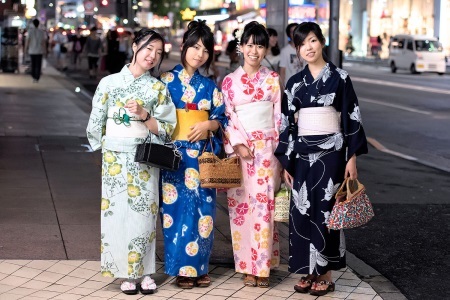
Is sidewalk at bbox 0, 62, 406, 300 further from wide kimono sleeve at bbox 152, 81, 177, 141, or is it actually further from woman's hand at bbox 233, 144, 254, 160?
wide kimono sleeve at bbox 152, 81, 177, 141

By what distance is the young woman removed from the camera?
6453 millimetres

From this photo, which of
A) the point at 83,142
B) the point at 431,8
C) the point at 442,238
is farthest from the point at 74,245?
the point at 431,8

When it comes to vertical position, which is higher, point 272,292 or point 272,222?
point 272,222

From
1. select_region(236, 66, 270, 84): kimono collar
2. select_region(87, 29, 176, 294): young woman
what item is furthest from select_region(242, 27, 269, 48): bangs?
select_region(87, 29, 176, 294): young woman

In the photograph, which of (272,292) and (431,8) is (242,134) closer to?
(272,292)

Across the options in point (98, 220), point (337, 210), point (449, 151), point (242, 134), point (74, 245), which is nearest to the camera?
point (337, 210)

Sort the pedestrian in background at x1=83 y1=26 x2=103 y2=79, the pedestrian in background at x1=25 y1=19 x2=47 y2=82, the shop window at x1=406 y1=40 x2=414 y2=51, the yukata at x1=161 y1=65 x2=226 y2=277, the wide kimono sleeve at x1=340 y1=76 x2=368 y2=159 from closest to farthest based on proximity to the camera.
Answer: the wide kimono sleeve at x1=340 y1=76 x2=368 y2=159
the yukata at x1=161 y1=65 x2=226 y2=277
the pedestrian in background at x1=25 y1=19 x2=47 y2=82
the pedestrian in background at x1=83 y1=26 x2=103 y2=79
the shop window at x1=406 y1=40 x2=414 y2=51

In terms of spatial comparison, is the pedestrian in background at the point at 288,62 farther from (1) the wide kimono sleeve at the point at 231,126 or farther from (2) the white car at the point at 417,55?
(2) the white car at the point at 417,55

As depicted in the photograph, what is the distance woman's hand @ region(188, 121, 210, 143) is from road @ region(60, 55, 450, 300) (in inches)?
74.0

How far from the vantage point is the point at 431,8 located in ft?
188

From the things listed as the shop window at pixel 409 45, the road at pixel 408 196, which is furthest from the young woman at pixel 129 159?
the shop window at pixel 409 45

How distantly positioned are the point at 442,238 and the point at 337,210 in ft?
8.86

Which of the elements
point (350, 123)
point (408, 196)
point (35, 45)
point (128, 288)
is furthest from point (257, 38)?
point (35, 45)

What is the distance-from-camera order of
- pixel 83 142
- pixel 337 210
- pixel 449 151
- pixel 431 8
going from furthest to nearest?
pixel 431 8 < pixel 449 151 < pixel 83 142 < pixel 337 210
